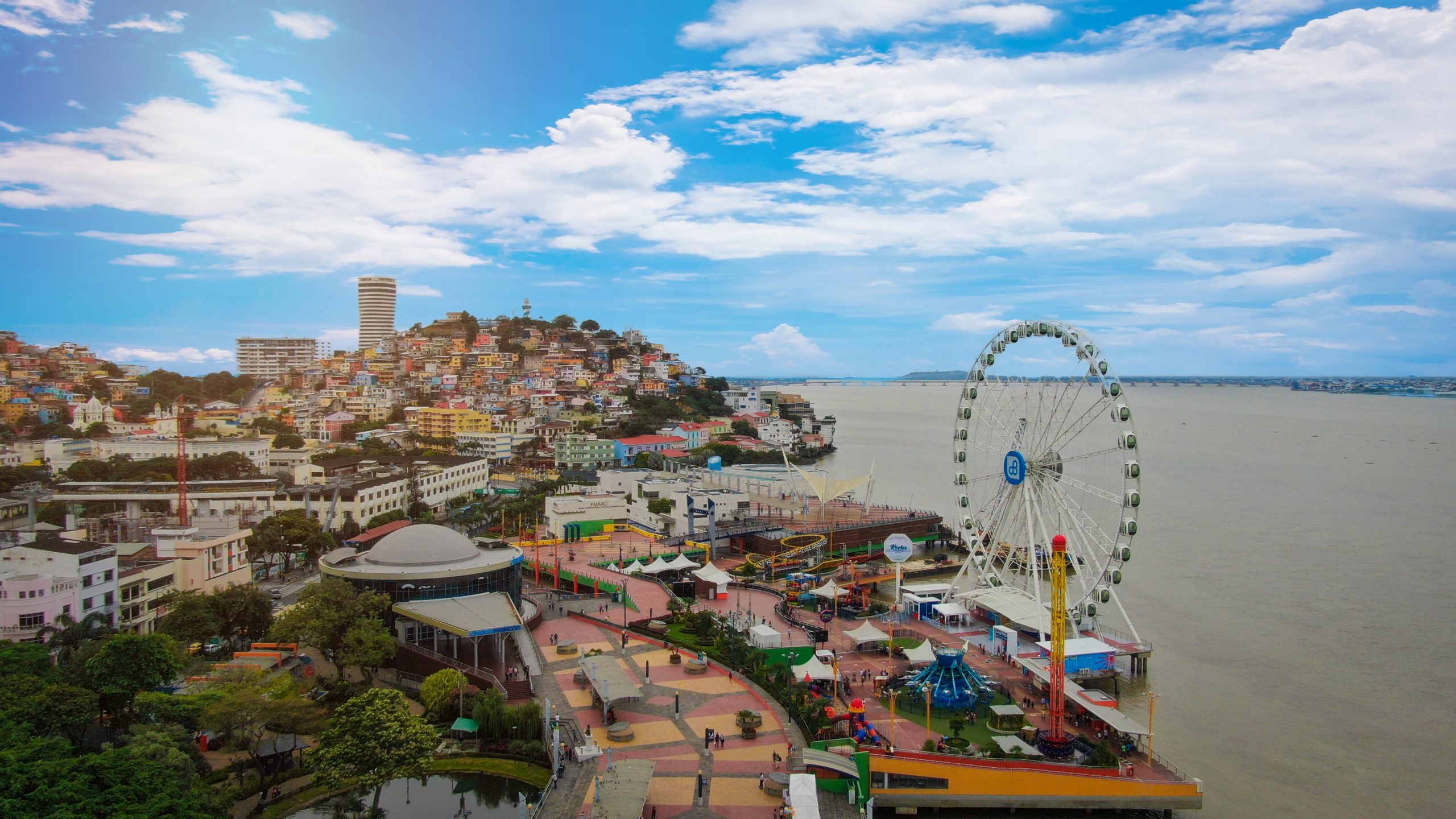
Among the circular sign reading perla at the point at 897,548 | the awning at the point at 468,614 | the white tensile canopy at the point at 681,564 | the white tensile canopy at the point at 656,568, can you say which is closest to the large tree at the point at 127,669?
the awning at the point at 468,614

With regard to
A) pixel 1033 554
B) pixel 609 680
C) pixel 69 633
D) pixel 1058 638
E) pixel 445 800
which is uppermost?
pixel 1033 554

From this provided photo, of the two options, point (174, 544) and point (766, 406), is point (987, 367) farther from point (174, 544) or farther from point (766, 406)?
point (766, 406)

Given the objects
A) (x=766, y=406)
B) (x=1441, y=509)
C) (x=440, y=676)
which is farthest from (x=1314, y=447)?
(x=440, y=676)

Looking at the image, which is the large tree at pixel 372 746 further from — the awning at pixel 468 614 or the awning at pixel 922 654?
the awning at pixel 922 654

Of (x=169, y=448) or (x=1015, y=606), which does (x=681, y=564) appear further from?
(x=169, y=448)

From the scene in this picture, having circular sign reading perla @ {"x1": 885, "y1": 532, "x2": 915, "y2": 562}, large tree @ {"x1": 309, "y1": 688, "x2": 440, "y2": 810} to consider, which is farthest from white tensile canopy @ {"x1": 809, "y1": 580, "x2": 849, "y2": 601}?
large tree @ {"x1": 309, "y1": 688, "x2": 440, "y2": 810}

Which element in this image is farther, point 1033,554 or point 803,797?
point 1033,554

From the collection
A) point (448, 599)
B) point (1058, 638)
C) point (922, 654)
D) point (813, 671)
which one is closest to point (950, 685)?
point (922, 654)

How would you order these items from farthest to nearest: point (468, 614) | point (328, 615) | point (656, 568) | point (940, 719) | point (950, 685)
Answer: point (656, 568) → point (468, 614) → point (328, 615) → point (950, 685) → point (940, 719)
